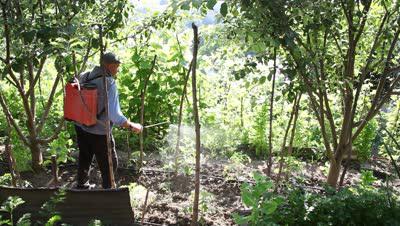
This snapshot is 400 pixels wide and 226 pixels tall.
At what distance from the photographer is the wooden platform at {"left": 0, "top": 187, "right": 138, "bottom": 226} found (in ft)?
12.6

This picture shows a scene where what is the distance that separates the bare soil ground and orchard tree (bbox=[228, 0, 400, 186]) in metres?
1.05

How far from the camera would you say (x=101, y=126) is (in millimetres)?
4820

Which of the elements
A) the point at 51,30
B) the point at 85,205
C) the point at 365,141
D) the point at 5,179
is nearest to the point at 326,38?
the point at 51,30

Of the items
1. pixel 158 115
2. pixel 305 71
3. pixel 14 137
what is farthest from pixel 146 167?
pixel 305 71

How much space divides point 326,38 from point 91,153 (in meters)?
2.60

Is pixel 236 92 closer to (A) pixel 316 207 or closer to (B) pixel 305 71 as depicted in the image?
(B) pixel 305 71

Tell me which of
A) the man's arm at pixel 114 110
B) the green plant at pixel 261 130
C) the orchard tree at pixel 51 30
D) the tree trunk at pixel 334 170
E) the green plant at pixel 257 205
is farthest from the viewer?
the green plant at pixel 261 130

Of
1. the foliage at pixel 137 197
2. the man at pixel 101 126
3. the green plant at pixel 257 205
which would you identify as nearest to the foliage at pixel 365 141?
the foliage at pixel 137 197

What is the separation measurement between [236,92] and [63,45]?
5.32 metres

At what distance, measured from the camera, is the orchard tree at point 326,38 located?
3367 millimetres

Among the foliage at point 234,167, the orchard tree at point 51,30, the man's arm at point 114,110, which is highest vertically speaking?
the orchard tree at point 51,30

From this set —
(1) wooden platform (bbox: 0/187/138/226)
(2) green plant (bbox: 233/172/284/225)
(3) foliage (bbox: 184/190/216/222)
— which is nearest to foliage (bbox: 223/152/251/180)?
(3) foliage (bbox: 184/190/216/222)

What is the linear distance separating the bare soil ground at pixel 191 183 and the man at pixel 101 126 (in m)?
0.42

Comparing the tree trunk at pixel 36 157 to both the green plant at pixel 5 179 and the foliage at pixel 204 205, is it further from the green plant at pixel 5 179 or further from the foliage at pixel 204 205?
the foliage at pixel 204 205
